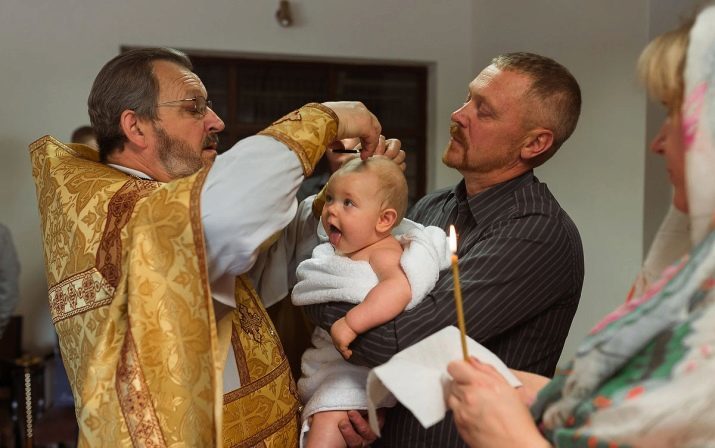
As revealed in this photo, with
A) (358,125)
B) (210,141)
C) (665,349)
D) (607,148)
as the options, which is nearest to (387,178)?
(358,125)

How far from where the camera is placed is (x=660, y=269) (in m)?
1.15

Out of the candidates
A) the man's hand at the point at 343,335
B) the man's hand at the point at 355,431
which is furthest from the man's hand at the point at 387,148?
the man's hand at the point at 355,431

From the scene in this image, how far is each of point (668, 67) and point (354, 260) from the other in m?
0.88

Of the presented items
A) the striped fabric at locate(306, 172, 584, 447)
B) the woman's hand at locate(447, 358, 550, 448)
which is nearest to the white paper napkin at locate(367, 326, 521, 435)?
the woman's hand at locate(447, 358, 550, 448)

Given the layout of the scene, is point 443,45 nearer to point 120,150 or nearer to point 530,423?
point 120,150

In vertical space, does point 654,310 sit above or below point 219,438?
above

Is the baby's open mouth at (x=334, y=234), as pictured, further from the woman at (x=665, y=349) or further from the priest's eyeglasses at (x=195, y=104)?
the woman at (x=665, y=349)

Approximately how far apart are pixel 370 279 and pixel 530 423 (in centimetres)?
65

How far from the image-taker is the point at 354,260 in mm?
1783

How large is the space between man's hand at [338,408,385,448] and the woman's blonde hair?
37.7 inches

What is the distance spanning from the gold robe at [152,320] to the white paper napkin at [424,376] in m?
0.42

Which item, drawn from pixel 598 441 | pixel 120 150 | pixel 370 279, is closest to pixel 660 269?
pixel 598 441

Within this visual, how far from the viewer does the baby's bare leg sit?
175cm

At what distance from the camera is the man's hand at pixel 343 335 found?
1.63 m
